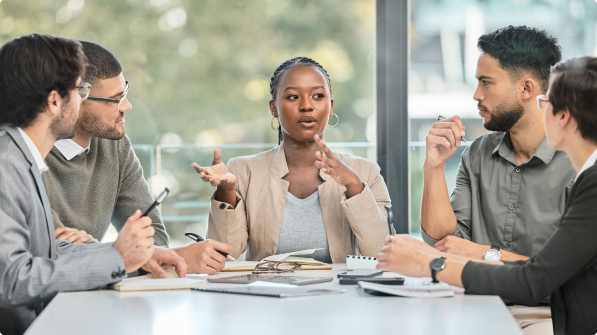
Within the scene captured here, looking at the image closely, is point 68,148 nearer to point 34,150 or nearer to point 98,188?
point 98,188

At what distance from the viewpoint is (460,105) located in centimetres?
321

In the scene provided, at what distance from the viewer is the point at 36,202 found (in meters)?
1.50

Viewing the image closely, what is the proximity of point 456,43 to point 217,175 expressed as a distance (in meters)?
1.80

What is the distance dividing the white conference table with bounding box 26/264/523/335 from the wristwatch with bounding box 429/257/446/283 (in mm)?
81

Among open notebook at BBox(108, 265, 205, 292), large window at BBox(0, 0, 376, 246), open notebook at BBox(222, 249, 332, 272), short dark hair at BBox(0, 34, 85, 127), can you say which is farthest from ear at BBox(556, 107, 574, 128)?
large window at BBox(0, 0, 376, 246)

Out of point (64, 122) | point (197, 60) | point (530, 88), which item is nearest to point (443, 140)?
point (530, 88)

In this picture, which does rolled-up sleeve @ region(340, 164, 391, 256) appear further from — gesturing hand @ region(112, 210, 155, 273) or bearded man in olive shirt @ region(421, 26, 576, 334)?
gesturing hand @ region(112, 210, 155, 273)

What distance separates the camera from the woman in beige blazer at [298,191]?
81.8 inches

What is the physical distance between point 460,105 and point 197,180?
1.58 m

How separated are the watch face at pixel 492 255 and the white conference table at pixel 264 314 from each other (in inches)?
22.2

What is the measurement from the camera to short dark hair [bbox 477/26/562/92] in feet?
7.10

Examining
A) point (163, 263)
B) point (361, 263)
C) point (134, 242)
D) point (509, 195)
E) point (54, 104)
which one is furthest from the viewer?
point (509, 195)

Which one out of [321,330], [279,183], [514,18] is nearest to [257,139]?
[279,183]

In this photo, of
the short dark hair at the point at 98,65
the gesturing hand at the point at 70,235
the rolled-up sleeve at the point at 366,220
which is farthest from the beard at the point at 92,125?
the rolled-up sleeve at the point at 366,220
